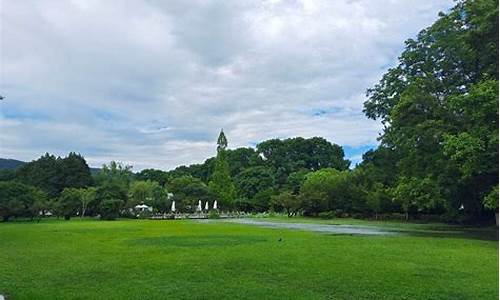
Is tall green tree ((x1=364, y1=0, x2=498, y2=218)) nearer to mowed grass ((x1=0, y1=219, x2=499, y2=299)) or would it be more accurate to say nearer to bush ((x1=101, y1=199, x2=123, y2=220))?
mowed grass ((x1=0, y1=219, x2=499, y2=299))

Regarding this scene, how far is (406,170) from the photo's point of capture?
93.8 feet

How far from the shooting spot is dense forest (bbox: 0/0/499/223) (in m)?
18.5

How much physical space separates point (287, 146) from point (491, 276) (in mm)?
81393

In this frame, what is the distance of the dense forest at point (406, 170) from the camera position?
1845cm

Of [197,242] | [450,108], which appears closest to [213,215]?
[450,108]

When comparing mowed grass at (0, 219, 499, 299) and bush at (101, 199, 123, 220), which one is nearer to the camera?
mowed grass at (0, 219, 499, 299)

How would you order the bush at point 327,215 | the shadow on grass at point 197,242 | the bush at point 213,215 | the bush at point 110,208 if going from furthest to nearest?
the bush at point 213,215 < the bush at point 327,215 < the bush at point 110,208 < the shadow on grass at point 197,242

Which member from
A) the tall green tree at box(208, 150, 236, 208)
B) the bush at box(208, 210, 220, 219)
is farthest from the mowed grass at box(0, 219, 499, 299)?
the tall green tree at box(208, 150, 236, 208)

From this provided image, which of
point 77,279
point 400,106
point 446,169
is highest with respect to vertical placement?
point 400,106

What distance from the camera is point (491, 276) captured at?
9008 millimetres

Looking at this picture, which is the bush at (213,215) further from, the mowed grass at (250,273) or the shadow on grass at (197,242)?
the mowed grass at (250,273)

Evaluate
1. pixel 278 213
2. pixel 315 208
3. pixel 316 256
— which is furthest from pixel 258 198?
pixel 316 256

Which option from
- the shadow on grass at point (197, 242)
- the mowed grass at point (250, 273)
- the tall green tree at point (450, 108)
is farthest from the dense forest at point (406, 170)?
the shadow on grass at point (197, 242)

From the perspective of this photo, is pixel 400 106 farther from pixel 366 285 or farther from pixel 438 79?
pixel 366 285
